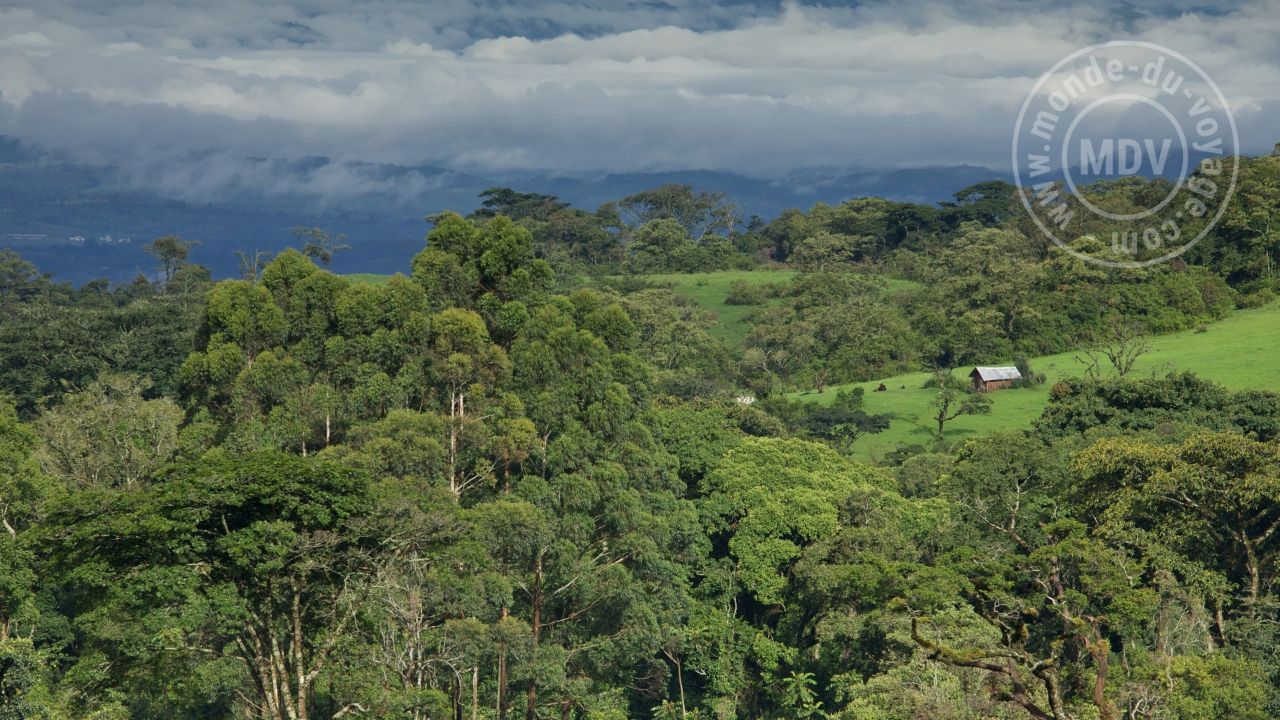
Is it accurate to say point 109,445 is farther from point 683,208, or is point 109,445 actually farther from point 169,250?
point 683,208

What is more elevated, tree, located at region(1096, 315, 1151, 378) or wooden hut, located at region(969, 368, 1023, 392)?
tree, located at region(1096, 315, 1151, 378)

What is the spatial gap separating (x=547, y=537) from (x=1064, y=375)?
39523mm

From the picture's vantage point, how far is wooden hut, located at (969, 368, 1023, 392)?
61.6m

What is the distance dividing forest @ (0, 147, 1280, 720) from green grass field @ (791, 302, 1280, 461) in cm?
845

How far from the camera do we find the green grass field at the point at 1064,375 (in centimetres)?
5522

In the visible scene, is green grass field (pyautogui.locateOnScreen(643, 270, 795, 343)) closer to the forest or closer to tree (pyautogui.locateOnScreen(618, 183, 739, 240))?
tree (pyautogui.locateOnScreen(618, 183, 739, 240))

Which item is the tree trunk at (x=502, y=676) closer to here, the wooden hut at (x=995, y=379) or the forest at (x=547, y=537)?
the forest at (x=547, y=537)

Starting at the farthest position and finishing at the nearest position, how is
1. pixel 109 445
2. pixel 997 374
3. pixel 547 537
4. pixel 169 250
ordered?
pixel 169 250 < pixel 997 374 < pixel 109 445 < pixel 547 537

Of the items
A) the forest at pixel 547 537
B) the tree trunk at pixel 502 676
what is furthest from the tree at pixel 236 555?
the tree trunk at pixel 502 676

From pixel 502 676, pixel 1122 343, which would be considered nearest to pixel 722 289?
pixel 1122 343

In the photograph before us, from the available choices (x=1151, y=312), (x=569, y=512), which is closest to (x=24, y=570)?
(x=569, y=512)

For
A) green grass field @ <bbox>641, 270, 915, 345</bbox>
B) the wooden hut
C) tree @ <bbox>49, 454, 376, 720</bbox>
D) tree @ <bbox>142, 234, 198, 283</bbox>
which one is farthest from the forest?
tree @ <bbox>142, 234, 198, 283</bbox>

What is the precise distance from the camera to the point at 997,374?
6194 centimetres

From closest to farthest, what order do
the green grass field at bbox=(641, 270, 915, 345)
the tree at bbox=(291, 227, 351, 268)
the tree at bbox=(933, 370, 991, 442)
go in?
1. the tree at bbox=(933, 370, 991, 442)
2. the green grass field at bbox=(641, 270, 915, 345)
3. the tree at bbox=(291, 227, 351, 268)
